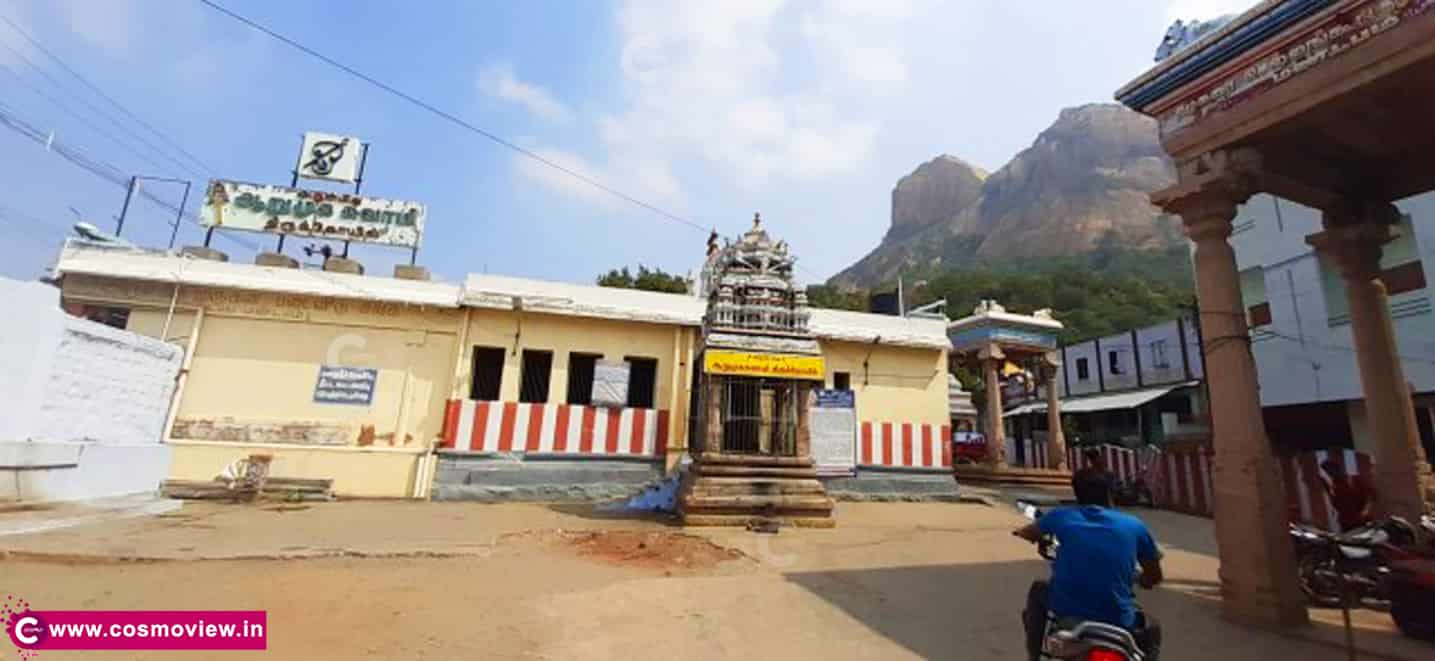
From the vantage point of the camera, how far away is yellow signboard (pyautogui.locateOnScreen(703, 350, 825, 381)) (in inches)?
445

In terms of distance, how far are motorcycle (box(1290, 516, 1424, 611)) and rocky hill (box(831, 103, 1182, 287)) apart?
7794cm

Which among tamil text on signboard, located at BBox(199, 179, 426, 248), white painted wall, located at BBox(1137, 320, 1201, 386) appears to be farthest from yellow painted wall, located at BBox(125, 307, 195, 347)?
white painted wall, located at BBox(1137, 320, 1201, 386)

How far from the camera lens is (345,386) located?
42.1ft

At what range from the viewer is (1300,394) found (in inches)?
658

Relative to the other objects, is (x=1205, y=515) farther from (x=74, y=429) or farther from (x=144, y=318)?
(x=144, y=318)

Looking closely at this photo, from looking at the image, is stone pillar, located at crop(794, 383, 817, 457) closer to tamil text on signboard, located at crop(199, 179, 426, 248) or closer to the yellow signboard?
the yellow signboard

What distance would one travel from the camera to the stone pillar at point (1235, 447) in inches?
200

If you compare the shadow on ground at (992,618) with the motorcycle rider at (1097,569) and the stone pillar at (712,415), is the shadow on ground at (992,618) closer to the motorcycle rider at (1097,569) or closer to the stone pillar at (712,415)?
the motorcycle rider at (1097,569)

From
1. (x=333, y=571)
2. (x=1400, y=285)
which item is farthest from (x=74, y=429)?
(x=1400, y=285)

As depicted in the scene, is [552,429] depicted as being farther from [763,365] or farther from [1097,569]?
[1097,569]

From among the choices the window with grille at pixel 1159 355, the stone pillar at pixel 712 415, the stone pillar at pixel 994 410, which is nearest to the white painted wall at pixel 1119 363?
the window with grille at pixel 1159 355

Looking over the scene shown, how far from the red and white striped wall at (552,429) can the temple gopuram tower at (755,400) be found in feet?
8.23

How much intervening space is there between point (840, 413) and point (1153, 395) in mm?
17432

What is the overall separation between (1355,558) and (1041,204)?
96.5 m
